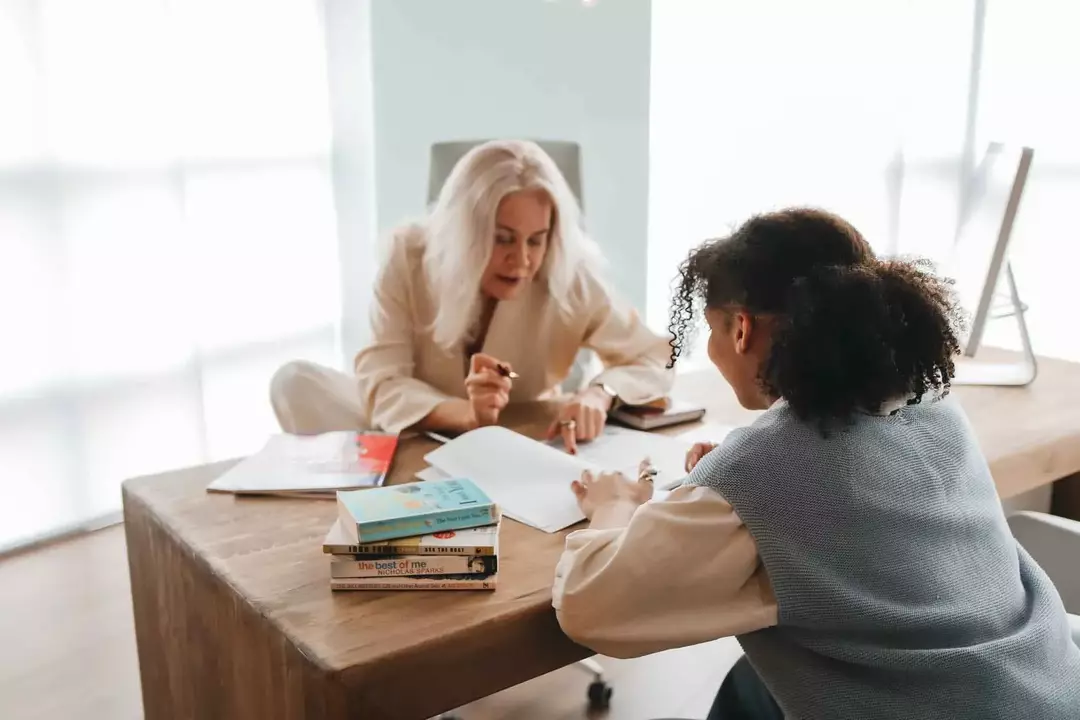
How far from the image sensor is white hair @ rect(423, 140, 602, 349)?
7.07 feet

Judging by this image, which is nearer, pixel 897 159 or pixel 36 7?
pixel 36 7

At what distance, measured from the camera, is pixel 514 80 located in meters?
3.76

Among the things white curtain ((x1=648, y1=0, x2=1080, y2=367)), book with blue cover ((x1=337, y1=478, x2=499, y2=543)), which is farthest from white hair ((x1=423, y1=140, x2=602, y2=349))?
white curtain ((x1=648, y1=0, x2=1080, y2=367))

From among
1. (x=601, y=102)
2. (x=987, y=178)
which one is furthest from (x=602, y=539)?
(x=601, y=102)

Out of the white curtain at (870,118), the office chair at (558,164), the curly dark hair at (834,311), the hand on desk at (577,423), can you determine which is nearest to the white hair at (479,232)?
the office chair at (558,164)

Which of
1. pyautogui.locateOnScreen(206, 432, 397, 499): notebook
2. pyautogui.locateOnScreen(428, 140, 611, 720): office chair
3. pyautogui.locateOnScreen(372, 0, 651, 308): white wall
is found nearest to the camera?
pyautogui.locateOnScreen(206, 432, 397, 499): notebook

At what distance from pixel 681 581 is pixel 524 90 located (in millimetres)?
2893

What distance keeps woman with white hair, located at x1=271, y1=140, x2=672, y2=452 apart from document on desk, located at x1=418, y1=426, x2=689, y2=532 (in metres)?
0.15

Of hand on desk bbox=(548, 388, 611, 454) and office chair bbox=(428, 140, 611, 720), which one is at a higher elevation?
office chair bbox=(428, 140, 611, 720)

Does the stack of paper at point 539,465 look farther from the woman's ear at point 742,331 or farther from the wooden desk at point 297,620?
the woman's ear at point 742,331

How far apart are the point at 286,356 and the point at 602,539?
8.55 ft

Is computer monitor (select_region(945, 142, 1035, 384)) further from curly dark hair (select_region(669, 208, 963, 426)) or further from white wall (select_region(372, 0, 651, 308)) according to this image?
white wall (select_region(372, 0, 651, 308))

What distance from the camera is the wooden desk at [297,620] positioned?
114 centimetres

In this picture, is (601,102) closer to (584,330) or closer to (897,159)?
(897,159)
